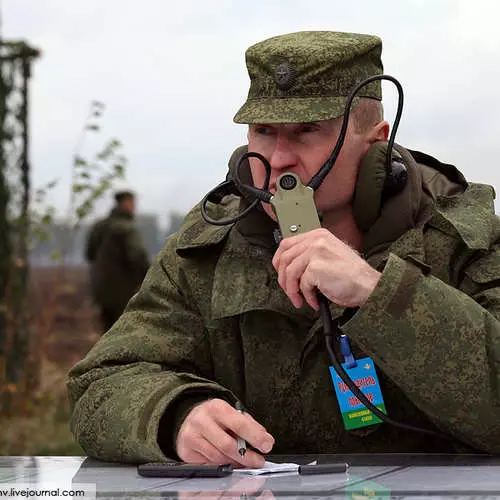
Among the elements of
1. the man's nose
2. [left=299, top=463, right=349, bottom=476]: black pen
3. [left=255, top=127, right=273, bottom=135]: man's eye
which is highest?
[left=255, top=127, right=273, bottom=135]: man's eye

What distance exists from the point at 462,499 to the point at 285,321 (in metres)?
1.08

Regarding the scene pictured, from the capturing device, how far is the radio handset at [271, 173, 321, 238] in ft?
8.91

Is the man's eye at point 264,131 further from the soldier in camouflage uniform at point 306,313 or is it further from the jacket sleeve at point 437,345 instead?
the jacket sleeve at point 437,345

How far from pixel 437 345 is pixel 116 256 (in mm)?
8863

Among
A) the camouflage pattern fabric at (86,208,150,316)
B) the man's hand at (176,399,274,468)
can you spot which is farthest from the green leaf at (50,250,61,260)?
the man's hand at (176,399,274,468)

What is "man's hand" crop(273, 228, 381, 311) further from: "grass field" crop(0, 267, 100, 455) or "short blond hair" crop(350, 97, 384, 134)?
"grass field" crop(0, 267, 100, 455)

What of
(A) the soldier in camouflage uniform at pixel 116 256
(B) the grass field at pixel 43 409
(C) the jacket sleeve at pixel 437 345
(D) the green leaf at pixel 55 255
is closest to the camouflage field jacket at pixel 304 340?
(C) the jacket sleeve at pixel 437 345

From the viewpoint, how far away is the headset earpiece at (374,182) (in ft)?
9.81

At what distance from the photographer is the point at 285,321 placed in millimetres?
3086

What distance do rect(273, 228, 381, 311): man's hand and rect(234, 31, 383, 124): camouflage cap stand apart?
17.1 inches

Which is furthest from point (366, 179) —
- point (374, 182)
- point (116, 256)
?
point (116, 256)

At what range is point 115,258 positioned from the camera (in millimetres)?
11352

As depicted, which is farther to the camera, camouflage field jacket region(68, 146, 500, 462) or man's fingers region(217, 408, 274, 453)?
camouflage field jacket region(68, 146, 500, 462)

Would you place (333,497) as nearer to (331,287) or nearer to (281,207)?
(331,287)
